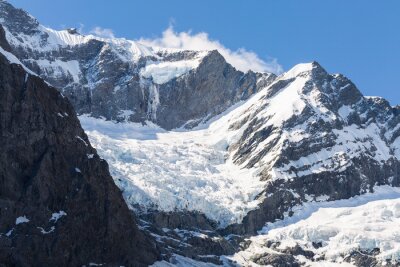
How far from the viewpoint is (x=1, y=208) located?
7864 inches

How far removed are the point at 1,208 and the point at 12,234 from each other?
20.7ft

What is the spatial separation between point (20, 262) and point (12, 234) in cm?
663

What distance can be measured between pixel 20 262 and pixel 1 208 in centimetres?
1279

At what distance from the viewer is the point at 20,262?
19788 centimetres

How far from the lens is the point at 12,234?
199750 millimetres

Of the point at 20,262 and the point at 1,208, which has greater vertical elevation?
the point at 1,208
